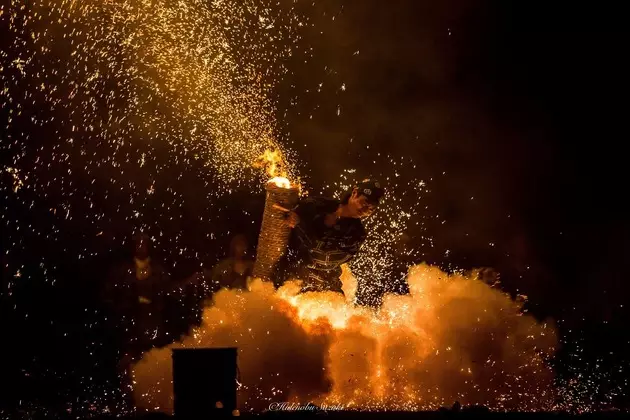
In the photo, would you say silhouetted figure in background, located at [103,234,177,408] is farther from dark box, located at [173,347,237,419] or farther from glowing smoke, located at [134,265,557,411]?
dark box, located at [173,347,237,419]

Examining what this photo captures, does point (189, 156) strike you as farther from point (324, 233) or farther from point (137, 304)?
point (324, 233)

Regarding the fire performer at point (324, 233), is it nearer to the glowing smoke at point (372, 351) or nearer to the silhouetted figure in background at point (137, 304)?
the glowing smoke at point (372, 351)

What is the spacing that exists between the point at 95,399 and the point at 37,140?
156 inches

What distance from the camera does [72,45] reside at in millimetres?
8375

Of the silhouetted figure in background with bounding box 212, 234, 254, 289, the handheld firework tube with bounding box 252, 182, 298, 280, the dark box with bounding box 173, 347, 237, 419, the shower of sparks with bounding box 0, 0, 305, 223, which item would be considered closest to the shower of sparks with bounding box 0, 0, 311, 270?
the shower of sparks with bounding box 0, 0, 305, 223

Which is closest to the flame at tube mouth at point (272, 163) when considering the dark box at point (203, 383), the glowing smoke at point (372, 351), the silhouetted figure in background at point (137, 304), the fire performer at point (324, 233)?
the fire performer at point (324, 233)

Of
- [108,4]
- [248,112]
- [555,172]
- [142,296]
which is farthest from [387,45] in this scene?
[142,296]

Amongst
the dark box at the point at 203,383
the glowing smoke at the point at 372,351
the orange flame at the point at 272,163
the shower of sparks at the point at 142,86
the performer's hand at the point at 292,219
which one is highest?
the shower of sparks at the point at 142,86

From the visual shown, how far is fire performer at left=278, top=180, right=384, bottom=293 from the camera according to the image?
22.1 feet

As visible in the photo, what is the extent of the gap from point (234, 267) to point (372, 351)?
9.64 ft

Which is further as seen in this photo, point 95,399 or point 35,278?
point 35,278

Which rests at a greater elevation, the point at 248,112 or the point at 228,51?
the point at 228,51

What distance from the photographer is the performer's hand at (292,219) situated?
691 centimetres

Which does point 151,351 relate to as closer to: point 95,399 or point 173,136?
point 95,399
